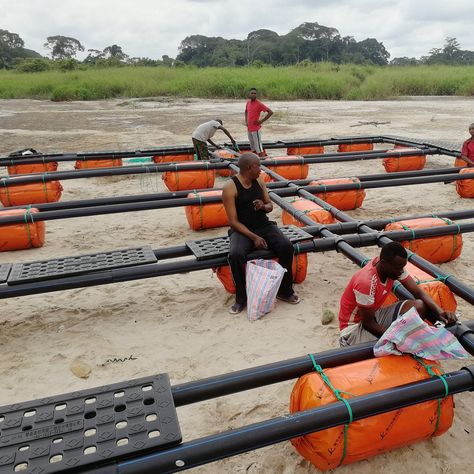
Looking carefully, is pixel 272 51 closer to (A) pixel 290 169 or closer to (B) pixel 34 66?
(B) pixel 34 66

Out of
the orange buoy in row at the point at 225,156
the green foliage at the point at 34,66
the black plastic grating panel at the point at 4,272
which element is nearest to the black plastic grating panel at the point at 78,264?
the black plastic grating panel at the point at 4,272

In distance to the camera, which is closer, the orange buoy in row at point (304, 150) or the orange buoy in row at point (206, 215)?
the orange buoy in row at point (206, 215)

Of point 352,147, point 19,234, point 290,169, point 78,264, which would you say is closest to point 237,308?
point 78,264

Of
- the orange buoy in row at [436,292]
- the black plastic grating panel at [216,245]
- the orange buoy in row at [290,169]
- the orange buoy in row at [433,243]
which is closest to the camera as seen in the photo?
the orange buoy in row at [436,292]

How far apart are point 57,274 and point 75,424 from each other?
1547 millimetres

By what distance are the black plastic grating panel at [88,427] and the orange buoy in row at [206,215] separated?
3.13 m

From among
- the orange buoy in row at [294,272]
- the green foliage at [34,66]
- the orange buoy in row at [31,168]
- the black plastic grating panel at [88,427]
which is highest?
the green foliage at [34,66]

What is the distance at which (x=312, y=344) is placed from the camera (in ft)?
9.52

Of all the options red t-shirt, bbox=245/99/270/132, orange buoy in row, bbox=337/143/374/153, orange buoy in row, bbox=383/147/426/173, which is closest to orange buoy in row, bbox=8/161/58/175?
red t-shirt, bbox=245/99/270/132

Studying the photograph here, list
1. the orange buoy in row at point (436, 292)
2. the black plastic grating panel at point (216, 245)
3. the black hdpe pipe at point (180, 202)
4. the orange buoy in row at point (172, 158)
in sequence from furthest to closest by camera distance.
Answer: the orange buoy in row at point (172, 158), the black hdpe pipe at point (180, 202), the black plastic grating panel at point (216, 245), the orange buoy in row at point (436, 292)

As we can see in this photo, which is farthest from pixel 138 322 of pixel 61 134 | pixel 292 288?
pixel 61 134

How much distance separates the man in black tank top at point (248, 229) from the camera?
3.25 metres

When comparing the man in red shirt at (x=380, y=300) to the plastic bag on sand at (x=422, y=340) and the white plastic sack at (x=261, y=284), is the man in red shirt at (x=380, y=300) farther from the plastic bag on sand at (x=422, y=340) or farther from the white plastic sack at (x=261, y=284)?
the white plastic sack at (x=261, y=284)

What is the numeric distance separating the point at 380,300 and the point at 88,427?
153 cm
